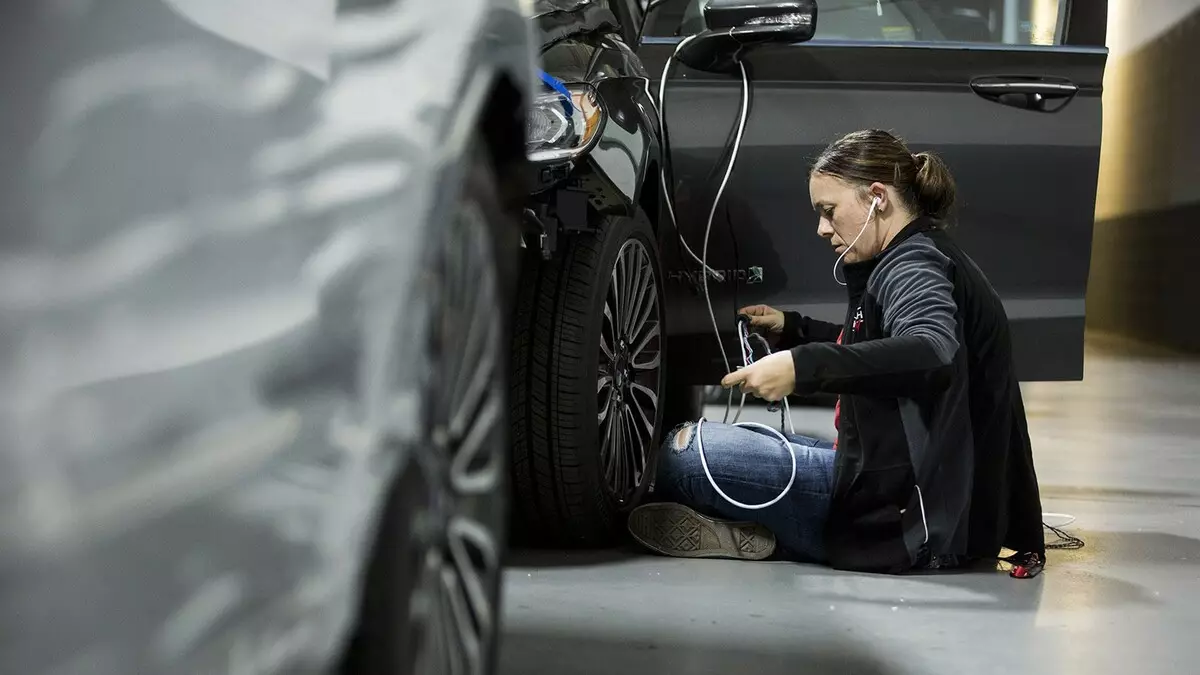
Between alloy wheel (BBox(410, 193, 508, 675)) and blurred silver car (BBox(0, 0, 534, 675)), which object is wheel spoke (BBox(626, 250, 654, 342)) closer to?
alloy wheel (BBox(410, 193, 508, 675))

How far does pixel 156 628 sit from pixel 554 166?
1.56m

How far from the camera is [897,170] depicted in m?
2.43

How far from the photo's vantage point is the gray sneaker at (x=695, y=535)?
2439 mm

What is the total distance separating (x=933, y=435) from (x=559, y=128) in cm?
85

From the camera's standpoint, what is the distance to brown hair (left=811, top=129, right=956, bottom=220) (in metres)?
2.42

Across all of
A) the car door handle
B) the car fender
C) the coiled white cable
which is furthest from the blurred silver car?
the car door handle

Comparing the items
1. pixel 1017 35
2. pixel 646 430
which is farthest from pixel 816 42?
pixel 646 430

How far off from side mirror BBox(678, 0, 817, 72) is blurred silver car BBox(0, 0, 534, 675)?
1810 mm

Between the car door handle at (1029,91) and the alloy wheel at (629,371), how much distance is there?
91cm

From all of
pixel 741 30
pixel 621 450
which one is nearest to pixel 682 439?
pixel 621 450

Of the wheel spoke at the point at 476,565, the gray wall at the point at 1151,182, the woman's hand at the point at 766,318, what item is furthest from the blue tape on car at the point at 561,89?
the gray wall at the point at 1151,182

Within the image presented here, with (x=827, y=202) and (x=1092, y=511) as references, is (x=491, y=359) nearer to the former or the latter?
(x=827, y=202)

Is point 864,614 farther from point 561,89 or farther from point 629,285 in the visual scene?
point 561,89

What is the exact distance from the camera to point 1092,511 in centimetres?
300
